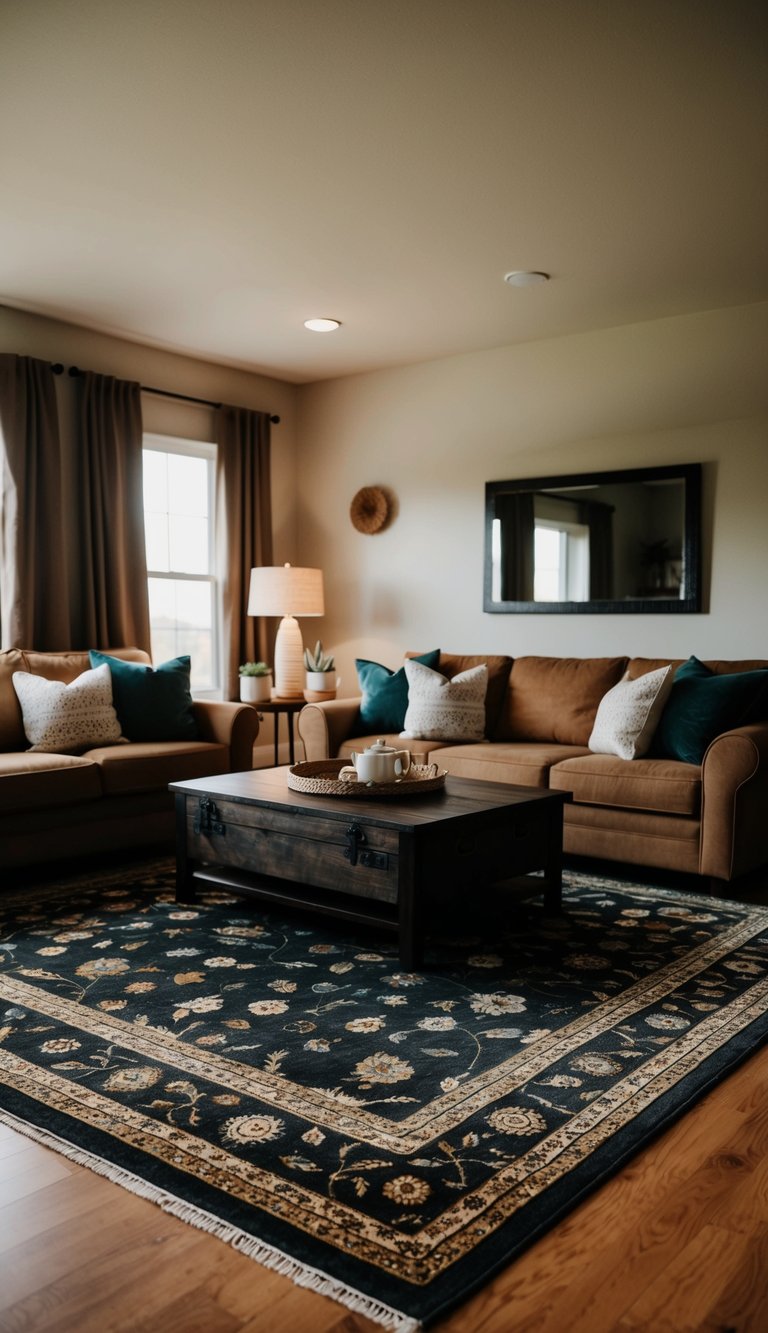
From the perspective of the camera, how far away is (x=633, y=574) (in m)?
5.32

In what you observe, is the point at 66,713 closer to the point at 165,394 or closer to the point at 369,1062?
the point at 165,394

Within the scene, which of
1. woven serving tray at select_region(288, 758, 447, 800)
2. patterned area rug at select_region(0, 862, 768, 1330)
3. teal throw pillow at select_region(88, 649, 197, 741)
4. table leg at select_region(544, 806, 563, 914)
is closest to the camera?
patterned area rug at select_region(0, 862, 768, 1330)

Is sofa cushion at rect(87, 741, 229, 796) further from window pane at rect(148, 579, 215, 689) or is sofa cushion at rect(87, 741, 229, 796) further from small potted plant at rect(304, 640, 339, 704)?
window pane at rect(148, 579, 215, 689)

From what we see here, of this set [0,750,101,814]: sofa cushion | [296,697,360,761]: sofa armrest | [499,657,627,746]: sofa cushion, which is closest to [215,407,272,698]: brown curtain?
[296,697,360,761]: sofa armrest

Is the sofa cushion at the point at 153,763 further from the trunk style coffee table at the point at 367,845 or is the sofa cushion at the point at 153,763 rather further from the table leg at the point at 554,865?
the table leg at the point at 554,865

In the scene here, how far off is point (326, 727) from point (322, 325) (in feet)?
6.92

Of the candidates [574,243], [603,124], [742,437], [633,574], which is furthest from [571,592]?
[603,124]

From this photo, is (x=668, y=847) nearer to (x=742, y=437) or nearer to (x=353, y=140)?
(x=742, y=437)

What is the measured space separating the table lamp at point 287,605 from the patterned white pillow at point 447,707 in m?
1.18

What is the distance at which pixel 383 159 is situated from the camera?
3371 millimetres

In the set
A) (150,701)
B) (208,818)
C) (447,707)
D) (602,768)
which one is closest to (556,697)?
(447,707)

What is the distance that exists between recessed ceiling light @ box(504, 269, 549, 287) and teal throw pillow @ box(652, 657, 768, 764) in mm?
1902

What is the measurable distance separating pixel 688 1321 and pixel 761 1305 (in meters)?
0.12

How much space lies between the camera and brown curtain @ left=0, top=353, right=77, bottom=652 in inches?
196
